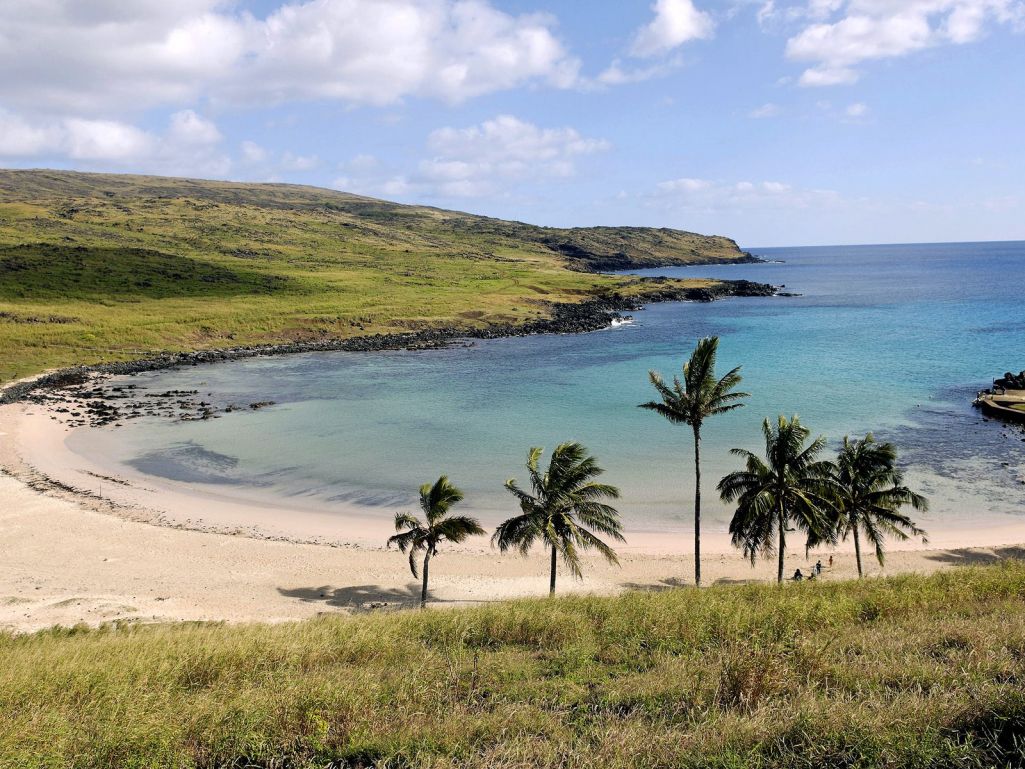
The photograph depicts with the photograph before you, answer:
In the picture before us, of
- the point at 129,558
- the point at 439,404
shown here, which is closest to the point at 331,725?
the point at 129,558

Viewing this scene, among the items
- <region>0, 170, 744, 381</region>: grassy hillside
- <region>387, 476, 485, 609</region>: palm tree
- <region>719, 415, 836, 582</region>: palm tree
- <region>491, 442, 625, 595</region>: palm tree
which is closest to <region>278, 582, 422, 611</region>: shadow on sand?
<region>387, 476, 485, 609</region>: palm tree

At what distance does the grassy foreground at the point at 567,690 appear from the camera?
860cm

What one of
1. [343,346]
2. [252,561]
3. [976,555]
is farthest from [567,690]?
[343,346]

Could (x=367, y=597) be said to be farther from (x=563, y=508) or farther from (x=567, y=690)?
(x=567, y=690)

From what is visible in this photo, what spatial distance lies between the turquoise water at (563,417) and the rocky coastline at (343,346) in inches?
169

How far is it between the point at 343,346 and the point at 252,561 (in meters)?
70.9

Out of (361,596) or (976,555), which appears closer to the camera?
(361,596)

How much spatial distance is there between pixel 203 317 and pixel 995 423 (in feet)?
344

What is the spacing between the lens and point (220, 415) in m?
60.4

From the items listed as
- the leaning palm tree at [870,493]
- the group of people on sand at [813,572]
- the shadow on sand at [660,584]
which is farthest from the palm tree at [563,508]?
the leaning palm tree at [870,493]

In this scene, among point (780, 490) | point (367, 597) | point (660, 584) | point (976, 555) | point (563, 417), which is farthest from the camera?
point (563, 417)

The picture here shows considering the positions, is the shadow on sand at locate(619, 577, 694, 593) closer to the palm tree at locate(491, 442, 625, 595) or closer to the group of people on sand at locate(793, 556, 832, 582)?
the palm tree at locate(491, 442, 625, 595)

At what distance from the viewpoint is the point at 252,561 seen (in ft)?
103

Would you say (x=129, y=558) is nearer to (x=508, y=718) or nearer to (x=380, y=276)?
(x=508, y=718)
